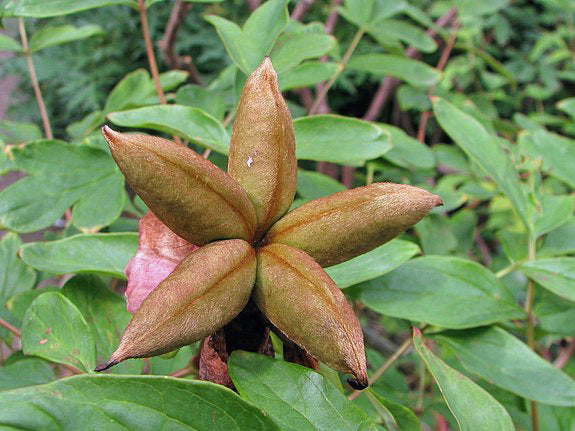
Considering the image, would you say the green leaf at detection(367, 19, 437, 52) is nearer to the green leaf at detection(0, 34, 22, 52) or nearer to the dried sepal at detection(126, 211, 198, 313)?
the green leaf at detection(0, 34, 22, 52)

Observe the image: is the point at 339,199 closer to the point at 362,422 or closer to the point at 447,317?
the point at 362,422

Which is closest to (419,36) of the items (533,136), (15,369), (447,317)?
(533,136)

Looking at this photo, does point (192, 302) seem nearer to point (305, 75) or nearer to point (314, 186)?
point (314, 186)

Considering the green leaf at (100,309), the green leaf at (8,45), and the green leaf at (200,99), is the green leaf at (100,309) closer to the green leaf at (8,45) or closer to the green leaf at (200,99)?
the green leaf at (200,99)

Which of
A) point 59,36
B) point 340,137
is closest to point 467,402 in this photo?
point 340,137

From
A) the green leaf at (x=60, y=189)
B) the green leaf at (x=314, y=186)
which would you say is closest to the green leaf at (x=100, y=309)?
the green leaf at (x=60, y=189)

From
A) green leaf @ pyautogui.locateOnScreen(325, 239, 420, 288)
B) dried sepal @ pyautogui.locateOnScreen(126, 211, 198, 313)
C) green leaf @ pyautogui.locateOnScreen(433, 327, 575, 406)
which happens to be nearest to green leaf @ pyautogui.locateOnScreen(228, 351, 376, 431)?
dried sepal @ pyautogui.locateOnScreen(126, 211, 198, 313)
